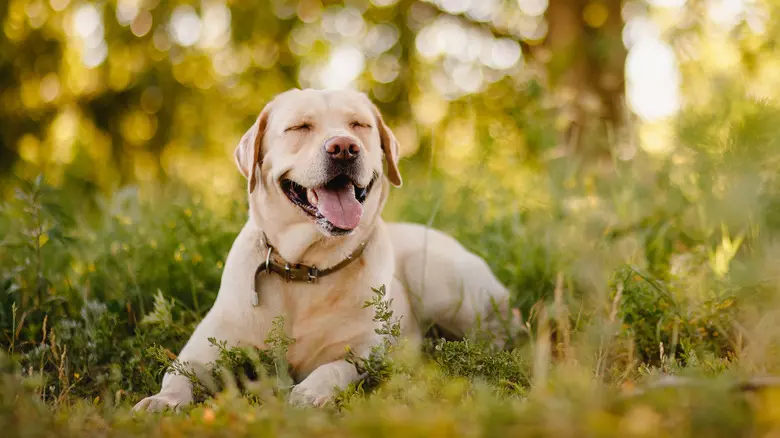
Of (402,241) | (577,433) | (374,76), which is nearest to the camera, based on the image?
(577,433)

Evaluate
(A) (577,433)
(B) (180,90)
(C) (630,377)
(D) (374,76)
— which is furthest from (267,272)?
(D) (374,76)

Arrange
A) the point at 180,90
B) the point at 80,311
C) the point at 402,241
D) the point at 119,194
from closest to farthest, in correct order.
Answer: the point at 80,311
the point at 402,241
the point at 119,194
the point at 180,90

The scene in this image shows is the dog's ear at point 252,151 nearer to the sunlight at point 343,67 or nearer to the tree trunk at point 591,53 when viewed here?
the tree trunk at point 591,53

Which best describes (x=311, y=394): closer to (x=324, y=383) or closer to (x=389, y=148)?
(x=324, y=383)

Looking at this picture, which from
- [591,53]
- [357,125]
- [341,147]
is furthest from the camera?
[591,53]

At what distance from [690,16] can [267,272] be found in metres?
3.83

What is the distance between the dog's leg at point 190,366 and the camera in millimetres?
2480

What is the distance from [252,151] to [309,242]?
48 centimetres

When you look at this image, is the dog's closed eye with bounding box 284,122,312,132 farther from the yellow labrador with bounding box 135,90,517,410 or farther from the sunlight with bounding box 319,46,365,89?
the sunlight with bounding box 319,46,365,89

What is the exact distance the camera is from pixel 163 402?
248 cm

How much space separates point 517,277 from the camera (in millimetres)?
4020

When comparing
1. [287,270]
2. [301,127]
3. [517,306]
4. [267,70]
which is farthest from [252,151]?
[267,70]

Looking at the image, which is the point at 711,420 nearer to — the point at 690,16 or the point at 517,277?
the point at 517,277

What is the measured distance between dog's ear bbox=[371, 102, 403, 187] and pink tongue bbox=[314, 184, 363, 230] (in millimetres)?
405
